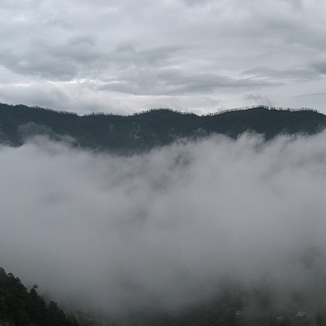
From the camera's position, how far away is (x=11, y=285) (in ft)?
489

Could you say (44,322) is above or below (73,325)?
above

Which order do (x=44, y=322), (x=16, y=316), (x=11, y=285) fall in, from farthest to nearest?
(x=11, y=285)
(x=44, y=322)
(x=16, y=316)

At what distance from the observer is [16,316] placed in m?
118

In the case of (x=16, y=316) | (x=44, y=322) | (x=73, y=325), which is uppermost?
(x=16, y=316)

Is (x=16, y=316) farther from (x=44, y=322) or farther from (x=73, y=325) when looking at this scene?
(x=73, y=325)

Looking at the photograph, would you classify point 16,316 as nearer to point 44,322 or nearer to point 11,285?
point 44,322

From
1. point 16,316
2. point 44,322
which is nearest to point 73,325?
point 44,322

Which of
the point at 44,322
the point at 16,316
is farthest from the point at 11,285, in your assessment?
the point at 16,316

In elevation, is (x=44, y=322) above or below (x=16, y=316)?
below

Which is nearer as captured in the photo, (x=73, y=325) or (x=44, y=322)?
(x=44, y=322)

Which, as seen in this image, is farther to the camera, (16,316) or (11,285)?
(11,285)

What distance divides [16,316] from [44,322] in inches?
737

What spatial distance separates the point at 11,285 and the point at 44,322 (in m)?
25.0

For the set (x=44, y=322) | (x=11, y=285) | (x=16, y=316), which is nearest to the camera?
(x=16, y=316)
